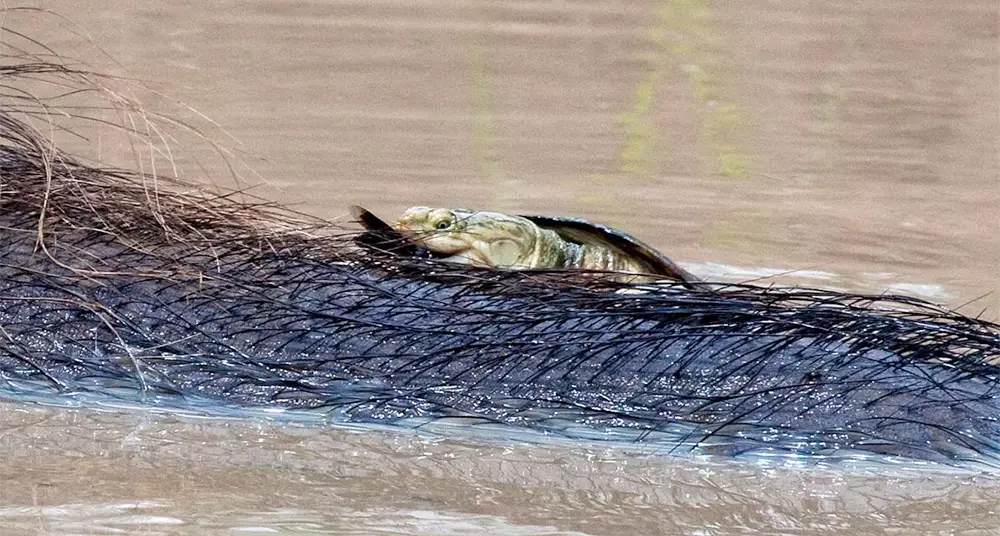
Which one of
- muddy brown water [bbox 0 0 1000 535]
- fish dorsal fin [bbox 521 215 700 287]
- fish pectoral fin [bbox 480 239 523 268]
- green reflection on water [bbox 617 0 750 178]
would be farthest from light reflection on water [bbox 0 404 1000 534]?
green reflection on water [bbox 617 0 750 178]

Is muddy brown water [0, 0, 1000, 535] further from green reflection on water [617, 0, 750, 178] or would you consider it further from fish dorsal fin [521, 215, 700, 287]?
fish dorsal fin [521, 215, 700, 287]

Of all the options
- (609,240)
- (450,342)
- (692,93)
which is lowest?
(450,342)

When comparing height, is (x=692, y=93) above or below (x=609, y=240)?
above

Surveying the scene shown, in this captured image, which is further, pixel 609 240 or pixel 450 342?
pixel 609 240

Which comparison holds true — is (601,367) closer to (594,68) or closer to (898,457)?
(898,457)

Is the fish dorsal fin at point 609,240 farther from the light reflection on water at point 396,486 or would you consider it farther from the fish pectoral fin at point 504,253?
the light reflection on water at point 396,486

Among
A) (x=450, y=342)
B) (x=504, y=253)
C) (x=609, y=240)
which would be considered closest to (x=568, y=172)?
(x=609, y=240)

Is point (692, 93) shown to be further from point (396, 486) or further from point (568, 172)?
point (396, 486)

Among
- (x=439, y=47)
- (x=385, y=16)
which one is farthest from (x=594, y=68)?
(x=385, y=16)
